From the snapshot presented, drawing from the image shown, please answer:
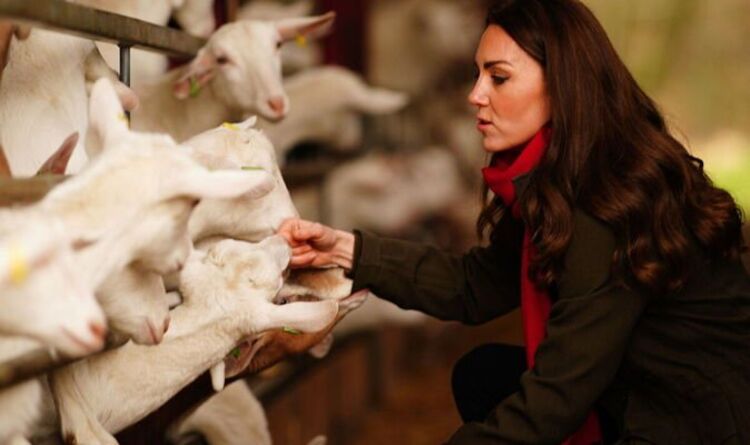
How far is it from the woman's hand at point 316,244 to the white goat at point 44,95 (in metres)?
0.27

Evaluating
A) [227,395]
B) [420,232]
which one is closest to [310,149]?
[420,232]

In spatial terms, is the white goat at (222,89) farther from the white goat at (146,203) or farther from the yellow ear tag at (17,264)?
the yellow ear tag at (17,264)

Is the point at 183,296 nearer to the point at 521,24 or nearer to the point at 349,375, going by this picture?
the point at 521,24

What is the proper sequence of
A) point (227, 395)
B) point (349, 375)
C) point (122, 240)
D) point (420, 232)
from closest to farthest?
point (122, 240)
point (227, 395)
point (349, 375)
point (420, 232)

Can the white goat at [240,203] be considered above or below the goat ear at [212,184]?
below

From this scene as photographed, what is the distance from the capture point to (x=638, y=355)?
1343 millimetres

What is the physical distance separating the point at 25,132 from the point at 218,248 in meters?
0.29

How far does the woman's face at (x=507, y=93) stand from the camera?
53.2 inches

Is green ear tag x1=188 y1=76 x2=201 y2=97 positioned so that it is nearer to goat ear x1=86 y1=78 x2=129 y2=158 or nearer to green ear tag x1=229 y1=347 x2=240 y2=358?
green ear tag x1=229 y1=347 x2=240 y2=358

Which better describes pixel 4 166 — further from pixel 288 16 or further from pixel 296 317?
pixel 288 16

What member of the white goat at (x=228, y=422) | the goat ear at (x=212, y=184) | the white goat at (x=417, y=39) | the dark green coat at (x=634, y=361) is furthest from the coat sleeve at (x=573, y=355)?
the white goat at (x=417, y=39)

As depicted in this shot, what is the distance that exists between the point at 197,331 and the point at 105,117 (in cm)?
32

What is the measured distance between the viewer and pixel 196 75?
68.0 inches

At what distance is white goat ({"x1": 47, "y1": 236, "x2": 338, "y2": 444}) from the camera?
110cm
